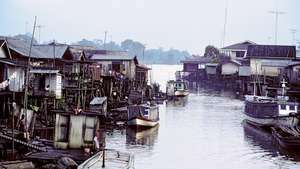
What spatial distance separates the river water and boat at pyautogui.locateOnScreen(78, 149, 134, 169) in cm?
538

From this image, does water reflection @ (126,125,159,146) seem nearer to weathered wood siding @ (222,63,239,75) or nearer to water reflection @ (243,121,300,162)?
water reflection @ (243,121,300,162)

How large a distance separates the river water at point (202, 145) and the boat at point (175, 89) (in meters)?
19.3

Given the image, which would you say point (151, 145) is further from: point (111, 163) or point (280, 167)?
point (111, 163)

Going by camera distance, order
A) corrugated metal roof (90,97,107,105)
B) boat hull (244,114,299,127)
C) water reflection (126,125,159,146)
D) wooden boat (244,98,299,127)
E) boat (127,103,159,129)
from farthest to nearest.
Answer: corrugated metal roof (90,97,107,105) → wooden boat (244,98,299,127) → boat (127,103,159,129) → boat hull (244,114,299,127) → water reflection (126,125,159,146)

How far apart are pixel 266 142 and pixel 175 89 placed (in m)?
38.1

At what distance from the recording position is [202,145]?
3903cm

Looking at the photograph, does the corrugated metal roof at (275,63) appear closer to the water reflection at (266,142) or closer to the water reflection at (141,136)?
the water reflection at (266,142)

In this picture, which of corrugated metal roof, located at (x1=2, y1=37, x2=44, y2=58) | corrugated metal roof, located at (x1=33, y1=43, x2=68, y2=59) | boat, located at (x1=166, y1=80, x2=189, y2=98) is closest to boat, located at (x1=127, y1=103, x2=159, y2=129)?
corrugated metal roof, located at (x1=33, y1=43, x2=68, y2=59)

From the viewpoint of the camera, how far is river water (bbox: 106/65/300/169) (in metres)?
32.8

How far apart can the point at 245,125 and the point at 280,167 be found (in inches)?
740

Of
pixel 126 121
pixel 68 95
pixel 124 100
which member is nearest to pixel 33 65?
pixel 68 95

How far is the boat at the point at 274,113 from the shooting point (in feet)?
143

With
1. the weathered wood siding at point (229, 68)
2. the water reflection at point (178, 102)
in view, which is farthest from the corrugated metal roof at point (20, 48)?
the weathered wood siding at point (229, 68)

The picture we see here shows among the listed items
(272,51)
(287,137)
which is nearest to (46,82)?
(287,137)
